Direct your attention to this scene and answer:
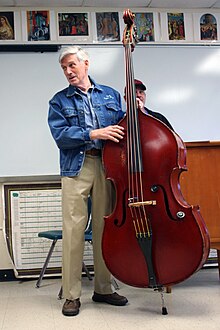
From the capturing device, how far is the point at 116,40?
3.51 metres

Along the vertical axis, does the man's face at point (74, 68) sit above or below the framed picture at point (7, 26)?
below

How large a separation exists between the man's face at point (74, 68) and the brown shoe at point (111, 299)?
117cm

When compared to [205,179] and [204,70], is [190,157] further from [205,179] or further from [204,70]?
[204,70]

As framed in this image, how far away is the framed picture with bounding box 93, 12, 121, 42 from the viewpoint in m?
3.49

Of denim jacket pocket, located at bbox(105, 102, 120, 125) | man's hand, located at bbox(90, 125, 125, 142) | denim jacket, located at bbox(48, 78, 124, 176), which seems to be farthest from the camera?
denim jacket pocket, located at bbox(105, 102, 120, 125)

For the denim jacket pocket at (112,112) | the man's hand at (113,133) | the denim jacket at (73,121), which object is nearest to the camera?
the man's hand at (113,133)

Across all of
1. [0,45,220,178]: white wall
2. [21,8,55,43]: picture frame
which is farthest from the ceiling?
[0,45,220,178]: white wall

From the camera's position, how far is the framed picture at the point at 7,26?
3.39 metres

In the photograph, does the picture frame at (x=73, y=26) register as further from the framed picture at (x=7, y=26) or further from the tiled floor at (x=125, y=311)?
the tiled floor at (x=125, y=311)

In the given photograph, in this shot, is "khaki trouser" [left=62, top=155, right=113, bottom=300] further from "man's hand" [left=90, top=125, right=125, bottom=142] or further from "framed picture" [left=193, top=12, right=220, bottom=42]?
"framed picture" [left=193, top=12, right=220, bottom=42]

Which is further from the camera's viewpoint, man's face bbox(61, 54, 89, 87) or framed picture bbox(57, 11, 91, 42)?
framed picture bbox(57, 11, 91, 42)

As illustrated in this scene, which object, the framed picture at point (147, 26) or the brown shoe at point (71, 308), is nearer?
the brown shoe at point (71, 308)

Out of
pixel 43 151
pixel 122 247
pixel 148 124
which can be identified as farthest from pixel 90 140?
pixel 43 151

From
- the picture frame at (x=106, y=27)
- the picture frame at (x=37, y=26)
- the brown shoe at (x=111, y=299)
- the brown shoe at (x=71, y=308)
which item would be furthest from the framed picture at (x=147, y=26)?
the brown shoe at (x=71, y=308)
